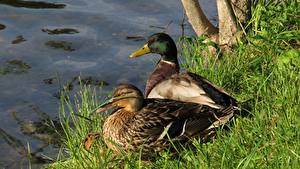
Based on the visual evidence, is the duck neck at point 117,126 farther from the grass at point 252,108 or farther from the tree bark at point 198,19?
the tree bark at point 198,19

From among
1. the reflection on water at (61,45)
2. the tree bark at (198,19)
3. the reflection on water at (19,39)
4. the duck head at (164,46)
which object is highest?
the tree bark at (198,19)

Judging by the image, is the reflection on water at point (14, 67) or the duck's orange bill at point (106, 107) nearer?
the duck's orange bill at point (106, 107)

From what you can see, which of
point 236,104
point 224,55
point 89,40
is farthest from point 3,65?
point 236,104

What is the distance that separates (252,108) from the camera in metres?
5.90

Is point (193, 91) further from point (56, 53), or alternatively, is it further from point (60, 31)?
point (60, 31)

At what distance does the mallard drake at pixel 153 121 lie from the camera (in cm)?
572

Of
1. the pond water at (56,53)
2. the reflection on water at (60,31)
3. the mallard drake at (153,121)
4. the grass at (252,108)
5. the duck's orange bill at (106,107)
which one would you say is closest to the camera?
the grass at (252,108)

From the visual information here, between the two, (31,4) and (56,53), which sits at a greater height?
(31,4)

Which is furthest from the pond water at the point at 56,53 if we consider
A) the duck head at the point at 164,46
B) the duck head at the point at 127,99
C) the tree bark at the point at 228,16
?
the tree bark at the point at 228,16

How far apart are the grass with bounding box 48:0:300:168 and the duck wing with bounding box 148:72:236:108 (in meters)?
0.23

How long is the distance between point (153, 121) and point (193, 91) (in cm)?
61

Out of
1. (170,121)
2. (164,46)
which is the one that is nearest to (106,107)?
(170,121)

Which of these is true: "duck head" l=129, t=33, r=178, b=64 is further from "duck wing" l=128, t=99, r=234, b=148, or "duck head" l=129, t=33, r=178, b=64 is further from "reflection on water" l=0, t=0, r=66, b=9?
"reflection on water" l=0, t=0, r=66, b=9

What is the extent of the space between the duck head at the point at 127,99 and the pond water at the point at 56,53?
1103 millimetres
